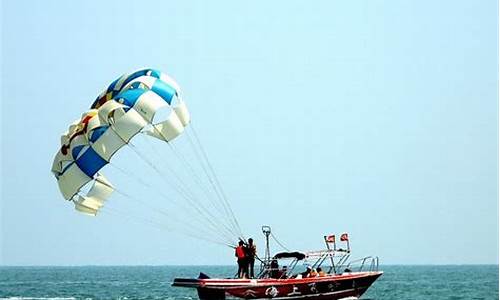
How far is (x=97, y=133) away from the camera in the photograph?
77.8 ft

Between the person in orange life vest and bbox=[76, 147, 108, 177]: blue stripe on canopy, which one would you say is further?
the person in orange life vest

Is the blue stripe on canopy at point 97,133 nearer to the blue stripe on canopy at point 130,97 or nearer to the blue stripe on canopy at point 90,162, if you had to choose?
the blue stripe on canopy at point 90,162

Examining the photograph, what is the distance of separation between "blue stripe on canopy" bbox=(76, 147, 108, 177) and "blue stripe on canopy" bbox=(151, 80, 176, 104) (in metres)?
2.13

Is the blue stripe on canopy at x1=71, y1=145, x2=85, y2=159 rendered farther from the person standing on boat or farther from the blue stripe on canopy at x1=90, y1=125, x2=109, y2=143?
the person standing on boat

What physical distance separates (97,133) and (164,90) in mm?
2006

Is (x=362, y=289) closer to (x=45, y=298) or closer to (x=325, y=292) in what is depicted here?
(x=325, y=292)

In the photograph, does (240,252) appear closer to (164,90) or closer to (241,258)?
(241,258)

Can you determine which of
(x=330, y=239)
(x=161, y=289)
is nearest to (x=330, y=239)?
(x=330, y=239)

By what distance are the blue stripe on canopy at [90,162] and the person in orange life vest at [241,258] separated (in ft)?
14.2

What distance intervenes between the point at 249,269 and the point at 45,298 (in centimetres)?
1529

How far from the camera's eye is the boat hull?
977 inches

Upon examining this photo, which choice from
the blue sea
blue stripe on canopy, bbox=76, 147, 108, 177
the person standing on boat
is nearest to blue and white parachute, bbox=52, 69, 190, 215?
blue stripe on canopy, bbox=76, 147, 108, 177

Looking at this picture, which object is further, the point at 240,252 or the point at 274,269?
the point at 274,269

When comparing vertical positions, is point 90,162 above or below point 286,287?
above
